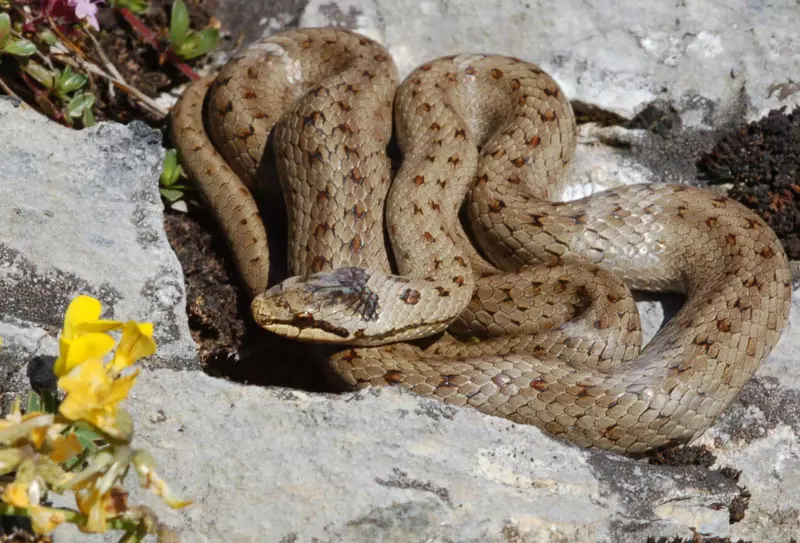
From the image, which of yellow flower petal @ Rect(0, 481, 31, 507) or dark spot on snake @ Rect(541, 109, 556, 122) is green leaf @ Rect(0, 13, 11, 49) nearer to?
dark spot on snake @ Rect(541, 109, 556, 122)

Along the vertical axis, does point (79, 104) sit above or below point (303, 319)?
above

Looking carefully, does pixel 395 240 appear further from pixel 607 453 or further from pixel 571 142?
pixel 607 453

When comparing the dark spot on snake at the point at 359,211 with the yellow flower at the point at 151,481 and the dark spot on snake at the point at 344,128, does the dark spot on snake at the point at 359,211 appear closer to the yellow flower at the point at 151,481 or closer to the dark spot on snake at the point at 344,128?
the dark spot on snake at the point at 344,128

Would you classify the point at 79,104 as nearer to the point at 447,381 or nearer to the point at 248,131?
the point at 248,131

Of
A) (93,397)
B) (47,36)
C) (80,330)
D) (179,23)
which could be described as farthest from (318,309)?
(47,36)

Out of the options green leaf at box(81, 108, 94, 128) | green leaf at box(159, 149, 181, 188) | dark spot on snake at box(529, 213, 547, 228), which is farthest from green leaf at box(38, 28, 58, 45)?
dark spot on snake at box(529, 213, 547, 228)
